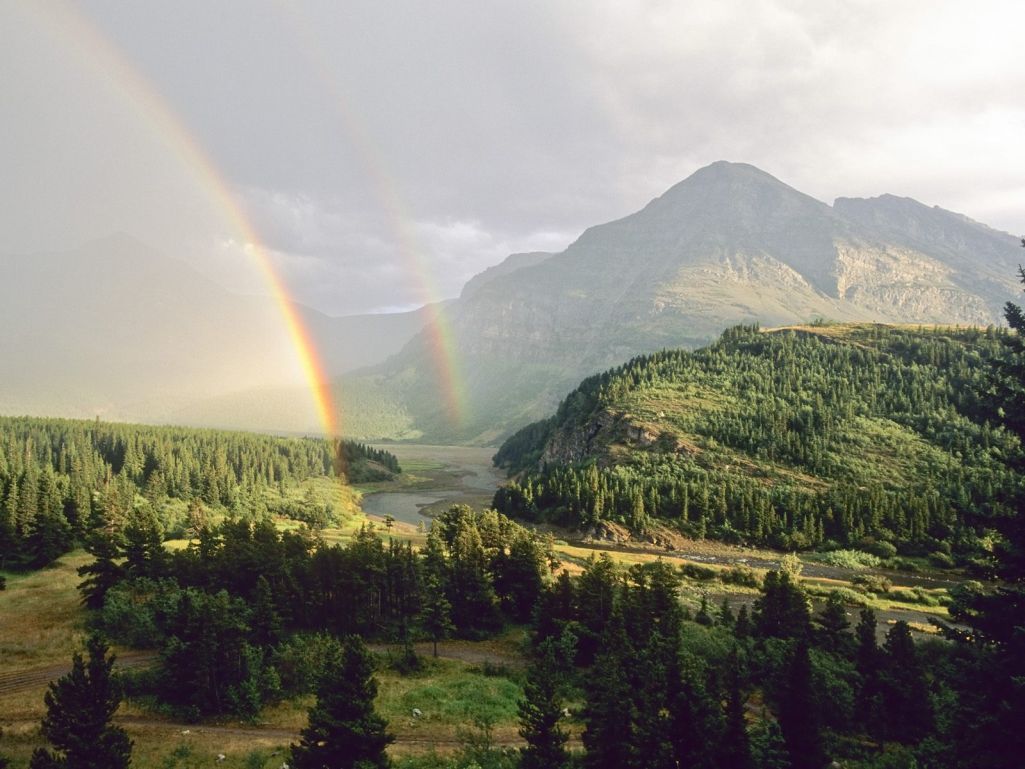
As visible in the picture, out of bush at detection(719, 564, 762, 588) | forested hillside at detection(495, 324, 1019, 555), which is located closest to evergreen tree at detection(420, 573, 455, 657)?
bush at detection(719, 564, 762, 588)

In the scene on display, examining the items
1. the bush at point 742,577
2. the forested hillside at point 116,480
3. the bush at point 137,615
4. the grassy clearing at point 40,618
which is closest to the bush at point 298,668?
the bush at point 137,615

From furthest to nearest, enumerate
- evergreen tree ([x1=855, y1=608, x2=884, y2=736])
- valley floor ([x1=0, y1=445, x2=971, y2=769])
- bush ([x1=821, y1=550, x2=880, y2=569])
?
bush ([x1=821, y1=550, x2=880, y2=569]), evergreen tree ([x1=855, y1=608, x2=884, y2=736]), valley floor ([x1=0, y1=445, x2=971, y2=769])

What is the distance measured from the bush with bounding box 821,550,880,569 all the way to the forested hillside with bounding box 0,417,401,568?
107m

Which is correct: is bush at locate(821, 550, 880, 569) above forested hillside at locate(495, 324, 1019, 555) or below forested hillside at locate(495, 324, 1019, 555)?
below

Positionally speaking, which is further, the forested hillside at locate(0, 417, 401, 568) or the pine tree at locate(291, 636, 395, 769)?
the forested hillside at locate(0, 417, 401, 568)

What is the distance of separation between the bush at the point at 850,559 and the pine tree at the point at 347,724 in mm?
93644

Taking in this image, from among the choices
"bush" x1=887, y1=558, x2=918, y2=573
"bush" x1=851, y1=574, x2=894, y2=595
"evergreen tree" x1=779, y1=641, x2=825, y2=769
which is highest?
"evergreen tree" x1=779, y1=641, x2=825, y2=769

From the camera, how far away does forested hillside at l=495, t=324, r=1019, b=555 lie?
357ft

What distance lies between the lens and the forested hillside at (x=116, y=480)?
78.9 meters

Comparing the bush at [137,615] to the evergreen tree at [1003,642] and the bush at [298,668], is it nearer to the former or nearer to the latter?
the bush at [298,668]

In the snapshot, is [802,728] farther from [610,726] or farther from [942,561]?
[942,561]

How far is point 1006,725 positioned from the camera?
687 inches

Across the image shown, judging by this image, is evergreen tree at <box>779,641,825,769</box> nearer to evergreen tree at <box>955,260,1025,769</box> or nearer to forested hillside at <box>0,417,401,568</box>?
evergreen tree at <box>955,260,1025,769</box>

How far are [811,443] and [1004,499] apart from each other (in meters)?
141
